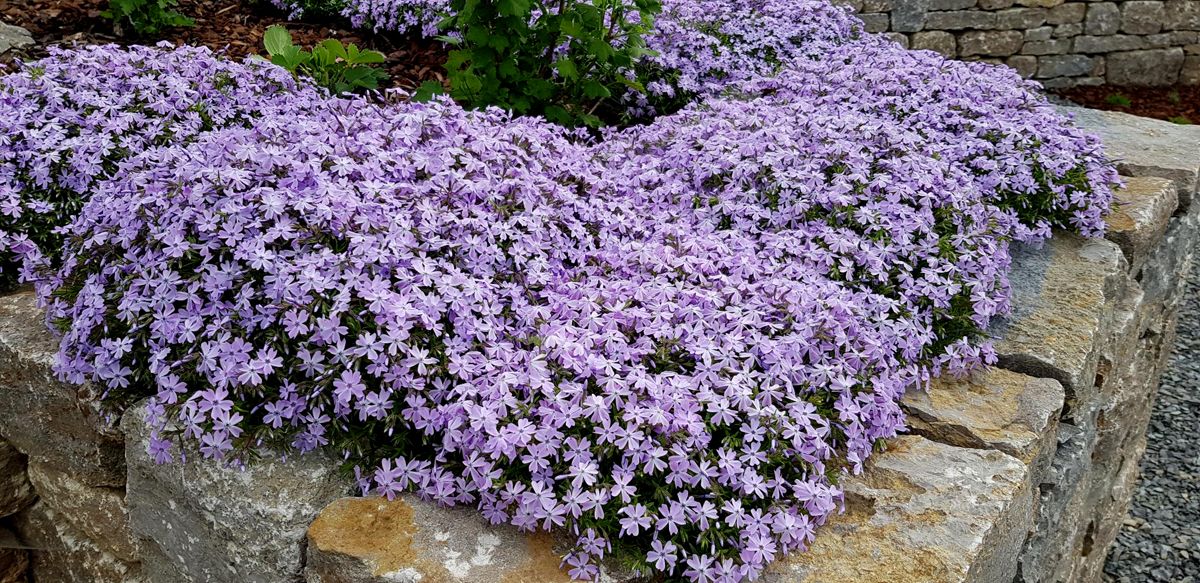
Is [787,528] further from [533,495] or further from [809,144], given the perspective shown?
[809,144]

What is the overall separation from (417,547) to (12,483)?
1.74 metres

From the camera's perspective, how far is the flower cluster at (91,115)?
2.70 meters

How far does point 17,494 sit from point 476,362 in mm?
1868

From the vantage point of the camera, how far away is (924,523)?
6.71 feet

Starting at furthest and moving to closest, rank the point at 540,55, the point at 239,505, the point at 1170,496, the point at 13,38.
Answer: the point at 1170,496 → the point at 13,38 → the point at 540,55 → the point at 239,505

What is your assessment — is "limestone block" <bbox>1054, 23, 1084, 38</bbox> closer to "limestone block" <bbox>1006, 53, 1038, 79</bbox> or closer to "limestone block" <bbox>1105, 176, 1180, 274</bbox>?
"limestone block" <bbox>1006, 53, 1038, 79</bbox>

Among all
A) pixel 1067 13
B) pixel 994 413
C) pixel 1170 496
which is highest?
pixel 1067 13

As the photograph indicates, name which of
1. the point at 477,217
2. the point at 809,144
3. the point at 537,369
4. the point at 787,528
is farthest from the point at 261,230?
the point at 809,144

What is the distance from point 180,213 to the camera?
2174 millimetres

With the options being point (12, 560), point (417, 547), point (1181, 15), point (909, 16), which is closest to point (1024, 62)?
point (909, 16)

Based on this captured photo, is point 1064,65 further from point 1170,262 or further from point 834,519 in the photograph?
point 834,519

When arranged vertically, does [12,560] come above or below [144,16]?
below

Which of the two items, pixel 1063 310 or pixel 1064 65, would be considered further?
pixel 1064 65

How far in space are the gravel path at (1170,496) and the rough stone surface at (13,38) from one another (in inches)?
234
